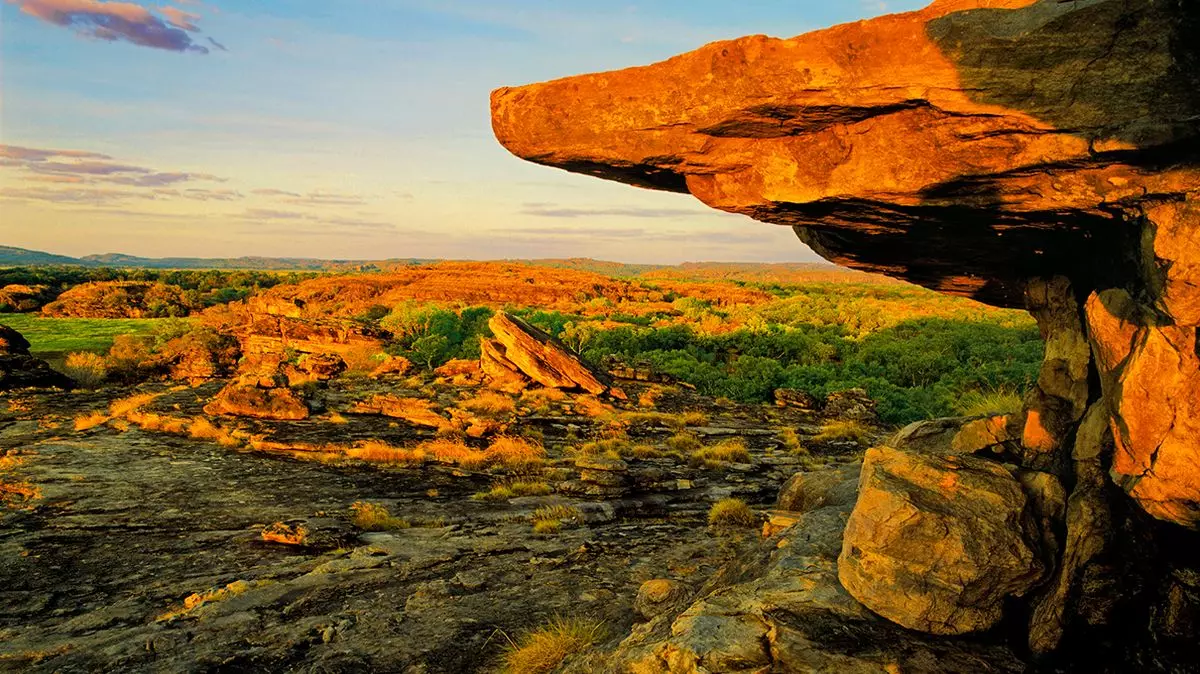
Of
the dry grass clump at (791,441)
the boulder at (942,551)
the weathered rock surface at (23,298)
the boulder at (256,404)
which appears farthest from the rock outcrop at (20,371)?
the weathered rock surface at (23,298)

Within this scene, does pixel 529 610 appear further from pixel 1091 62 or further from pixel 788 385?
pixel 788 385

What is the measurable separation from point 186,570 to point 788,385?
80.2ft

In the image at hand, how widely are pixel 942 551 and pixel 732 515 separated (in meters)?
7.06

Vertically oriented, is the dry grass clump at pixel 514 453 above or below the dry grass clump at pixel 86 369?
below

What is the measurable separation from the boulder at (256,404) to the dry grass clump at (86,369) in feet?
45.2

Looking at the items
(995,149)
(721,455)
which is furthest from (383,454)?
(995,149)

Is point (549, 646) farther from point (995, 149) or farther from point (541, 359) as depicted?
point (541, 359)

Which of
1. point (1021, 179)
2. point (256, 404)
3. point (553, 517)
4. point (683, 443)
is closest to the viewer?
point (1021, 179)

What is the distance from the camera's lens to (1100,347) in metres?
6.17

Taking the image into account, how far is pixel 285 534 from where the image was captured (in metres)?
10.8

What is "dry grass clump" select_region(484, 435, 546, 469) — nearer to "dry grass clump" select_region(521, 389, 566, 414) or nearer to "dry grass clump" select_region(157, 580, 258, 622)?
"dry grass clump" select_region(521, 389, 566, 414)

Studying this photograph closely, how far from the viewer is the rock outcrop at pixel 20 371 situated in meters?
24.1

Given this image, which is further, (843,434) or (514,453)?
(843,434)

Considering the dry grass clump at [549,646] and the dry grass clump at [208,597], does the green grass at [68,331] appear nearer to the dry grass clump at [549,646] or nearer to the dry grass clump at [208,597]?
the dry grass clump at [208,597]
